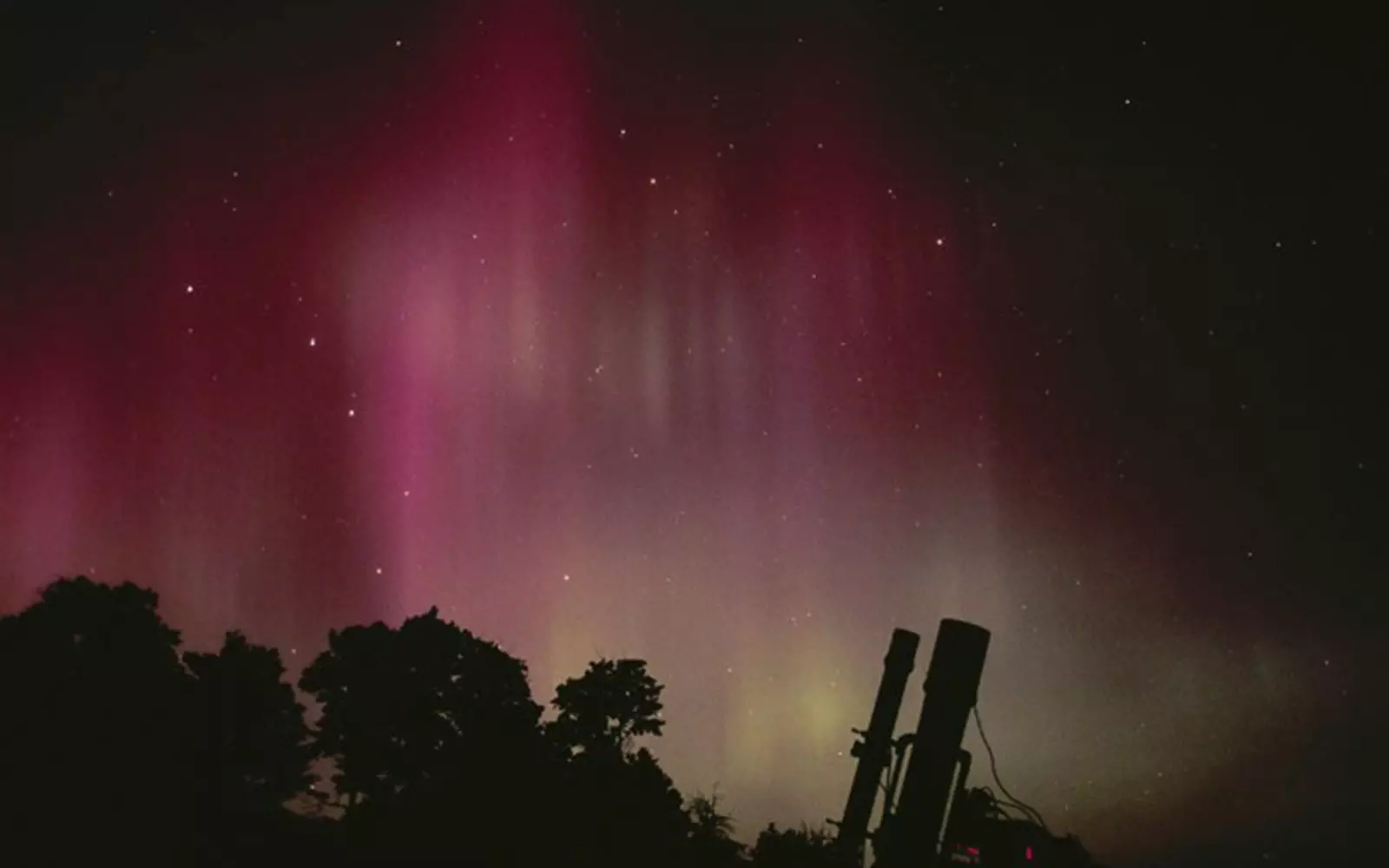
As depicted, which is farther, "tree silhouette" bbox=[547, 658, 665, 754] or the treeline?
"tree silhouette" bbox=[547, 658, 665, 754]

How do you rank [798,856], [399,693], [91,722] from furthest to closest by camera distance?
[399,693] < [91,722] < [798,856]

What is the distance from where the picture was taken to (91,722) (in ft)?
67.1

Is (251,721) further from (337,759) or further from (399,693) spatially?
(399,693)

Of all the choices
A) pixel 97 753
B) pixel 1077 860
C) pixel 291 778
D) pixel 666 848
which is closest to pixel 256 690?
pixel 291 778

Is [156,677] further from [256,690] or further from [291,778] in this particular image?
[291,778]

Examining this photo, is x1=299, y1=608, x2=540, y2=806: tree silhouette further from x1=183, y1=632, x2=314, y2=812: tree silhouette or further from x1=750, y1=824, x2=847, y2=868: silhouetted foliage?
x1=750, y1=824, x2=847, y2=868: silhouetted foliage

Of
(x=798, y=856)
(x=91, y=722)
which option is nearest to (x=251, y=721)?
(x=91, y=722)

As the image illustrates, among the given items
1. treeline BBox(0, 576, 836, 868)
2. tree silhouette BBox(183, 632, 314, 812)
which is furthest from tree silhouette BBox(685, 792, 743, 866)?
tree silhouette BBox(183, 632, 314, 812)

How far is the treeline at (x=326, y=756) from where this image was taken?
12.8 m

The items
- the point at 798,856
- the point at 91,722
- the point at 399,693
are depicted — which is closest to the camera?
the point at 798,856

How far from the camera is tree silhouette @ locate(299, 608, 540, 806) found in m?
28.5

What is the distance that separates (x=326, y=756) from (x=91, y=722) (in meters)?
10.7

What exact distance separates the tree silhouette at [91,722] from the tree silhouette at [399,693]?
14.2 feet

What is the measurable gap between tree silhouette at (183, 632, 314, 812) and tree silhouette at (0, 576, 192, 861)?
1222 millimetres
